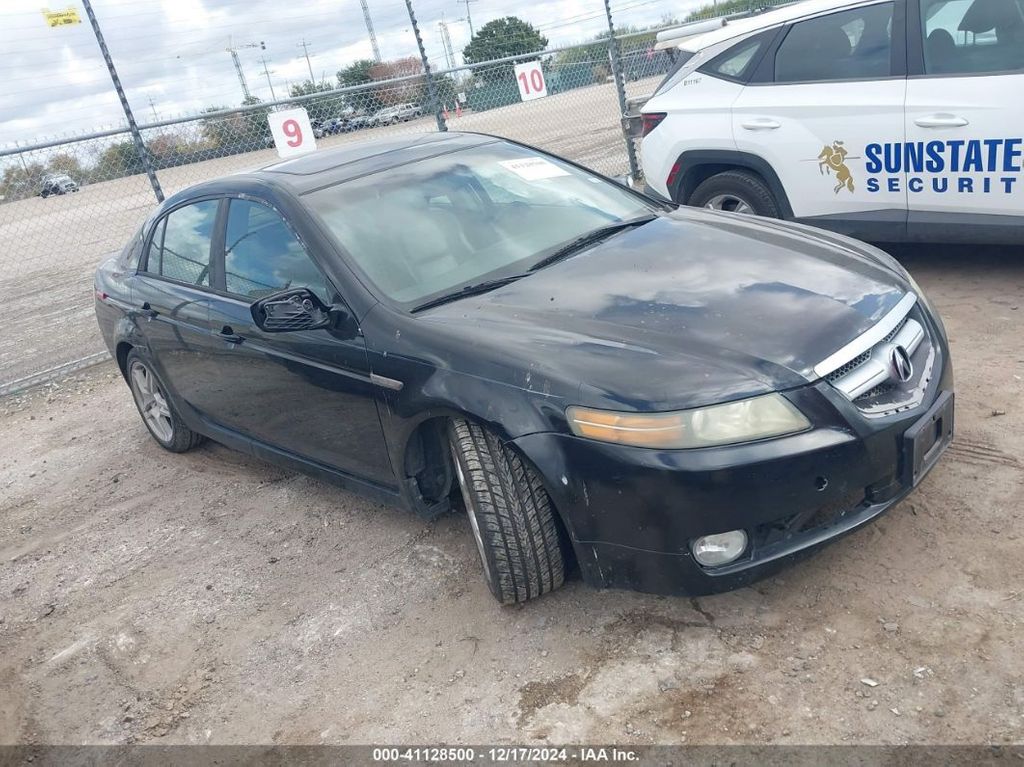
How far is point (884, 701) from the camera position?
252 centimetres

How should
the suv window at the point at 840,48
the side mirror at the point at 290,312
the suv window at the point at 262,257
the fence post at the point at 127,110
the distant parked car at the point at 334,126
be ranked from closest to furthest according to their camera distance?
the side mirror at the point at 290,312 < the suv window at the point at 262,257 < the suv window at the point at 840,48 < the fence post at the point at 127,110 < the distant parked car at the point at 334,126

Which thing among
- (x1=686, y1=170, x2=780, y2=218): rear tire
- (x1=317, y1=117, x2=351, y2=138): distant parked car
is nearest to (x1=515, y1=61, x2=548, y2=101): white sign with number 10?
(x1=317, y1=117, x2=351, y2=138): distant parked car

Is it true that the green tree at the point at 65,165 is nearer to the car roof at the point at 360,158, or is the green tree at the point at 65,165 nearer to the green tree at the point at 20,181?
the green tree at the point at 20,181

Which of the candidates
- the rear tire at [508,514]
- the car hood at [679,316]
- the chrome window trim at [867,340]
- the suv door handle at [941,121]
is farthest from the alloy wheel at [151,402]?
the suv door handle at [941,121]

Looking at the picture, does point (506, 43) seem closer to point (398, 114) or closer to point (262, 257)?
point (398, 114)

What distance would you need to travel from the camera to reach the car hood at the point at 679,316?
273cm

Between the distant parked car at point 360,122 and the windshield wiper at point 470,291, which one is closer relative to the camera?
the windshield wiper at point 470,291

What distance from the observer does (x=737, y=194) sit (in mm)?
6195

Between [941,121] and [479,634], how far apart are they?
12.9ft

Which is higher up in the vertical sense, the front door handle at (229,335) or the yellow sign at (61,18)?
the yellow sign at (61,18)

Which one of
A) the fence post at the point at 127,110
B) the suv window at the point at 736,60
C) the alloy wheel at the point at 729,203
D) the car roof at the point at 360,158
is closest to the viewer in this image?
the car roof at the point at 360,158

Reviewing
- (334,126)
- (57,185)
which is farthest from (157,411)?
(334,126)

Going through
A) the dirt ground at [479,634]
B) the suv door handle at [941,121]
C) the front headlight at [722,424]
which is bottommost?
the dirt ground at [479,634]

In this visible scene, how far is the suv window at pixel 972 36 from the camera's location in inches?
192
